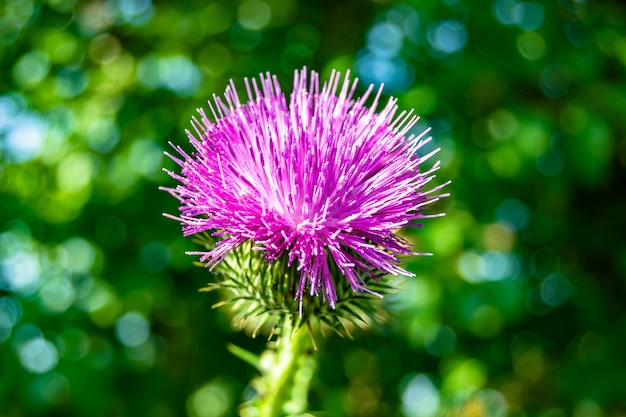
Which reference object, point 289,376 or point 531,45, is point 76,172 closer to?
point 289,376

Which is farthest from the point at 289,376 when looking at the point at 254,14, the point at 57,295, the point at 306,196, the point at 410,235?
the point at 254,14

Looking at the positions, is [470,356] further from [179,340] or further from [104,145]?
[104,145]

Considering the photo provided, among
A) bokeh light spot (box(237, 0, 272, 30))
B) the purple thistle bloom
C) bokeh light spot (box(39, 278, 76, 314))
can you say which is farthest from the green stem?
bokeh light spot (box(237, 0, 272, 30))

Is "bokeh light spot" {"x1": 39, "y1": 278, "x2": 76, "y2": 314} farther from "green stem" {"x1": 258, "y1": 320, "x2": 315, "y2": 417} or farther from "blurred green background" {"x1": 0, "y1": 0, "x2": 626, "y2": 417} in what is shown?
"green stem" {"x1": 258, "y1": 320, "x2": 315, "y2": 417}

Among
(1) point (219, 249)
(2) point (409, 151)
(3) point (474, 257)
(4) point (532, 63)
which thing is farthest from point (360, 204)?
(4) point (532, 63)

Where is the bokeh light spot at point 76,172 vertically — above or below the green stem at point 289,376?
above

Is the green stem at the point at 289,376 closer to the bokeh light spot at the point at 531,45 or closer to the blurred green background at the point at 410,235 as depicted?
the blurred green background at the point at 410,235

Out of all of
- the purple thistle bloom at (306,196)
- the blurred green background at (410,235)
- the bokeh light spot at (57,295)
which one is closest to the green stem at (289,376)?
the purple thistle bloom at (306,196)
